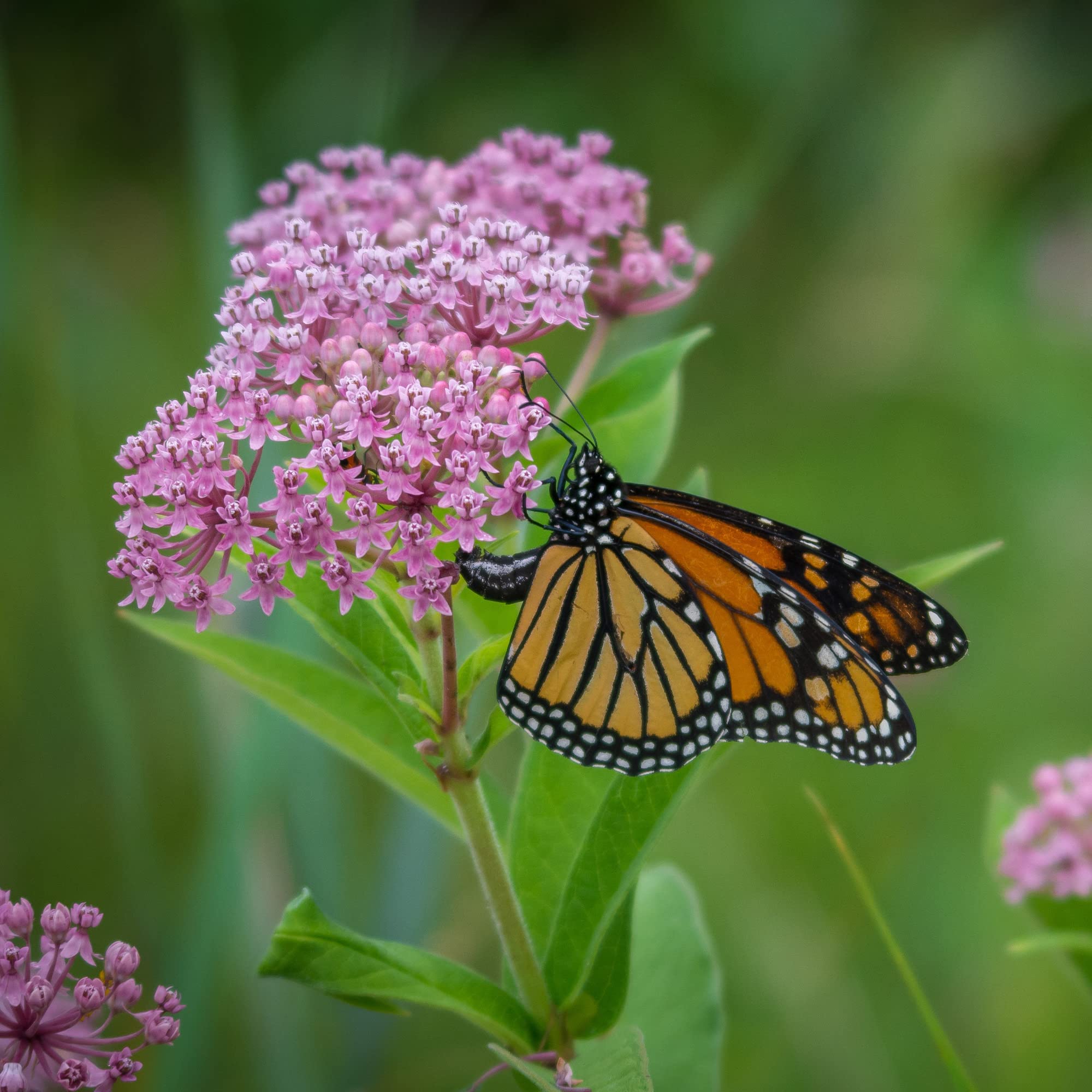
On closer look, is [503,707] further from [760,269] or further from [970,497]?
[760,269]

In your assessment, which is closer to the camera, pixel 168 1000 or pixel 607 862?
pixel 168 1000

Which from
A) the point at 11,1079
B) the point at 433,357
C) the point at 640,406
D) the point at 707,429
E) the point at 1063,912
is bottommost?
the point at 11,1079

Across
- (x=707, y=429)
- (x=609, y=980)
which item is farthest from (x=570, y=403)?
(x=707, y=429)

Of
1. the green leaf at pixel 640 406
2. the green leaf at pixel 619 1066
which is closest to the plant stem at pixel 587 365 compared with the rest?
the green leaf at pixel 640 406

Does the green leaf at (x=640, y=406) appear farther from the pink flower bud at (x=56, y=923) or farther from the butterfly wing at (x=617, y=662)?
the pink flower bud at (x=56, y=923)

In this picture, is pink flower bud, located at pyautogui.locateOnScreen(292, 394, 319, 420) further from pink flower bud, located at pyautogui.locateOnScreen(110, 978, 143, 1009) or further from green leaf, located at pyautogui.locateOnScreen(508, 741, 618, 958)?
pink flower bud, located at pyautogui.locateOnScreen(110, 978, 143, 1009)

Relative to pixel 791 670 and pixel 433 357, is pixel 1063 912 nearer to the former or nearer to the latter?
pixel 791 670

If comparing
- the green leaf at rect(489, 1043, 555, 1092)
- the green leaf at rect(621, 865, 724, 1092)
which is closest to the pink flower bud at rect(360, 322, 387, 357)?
the green leaf at rect(489, 1043, 555, 1092)
